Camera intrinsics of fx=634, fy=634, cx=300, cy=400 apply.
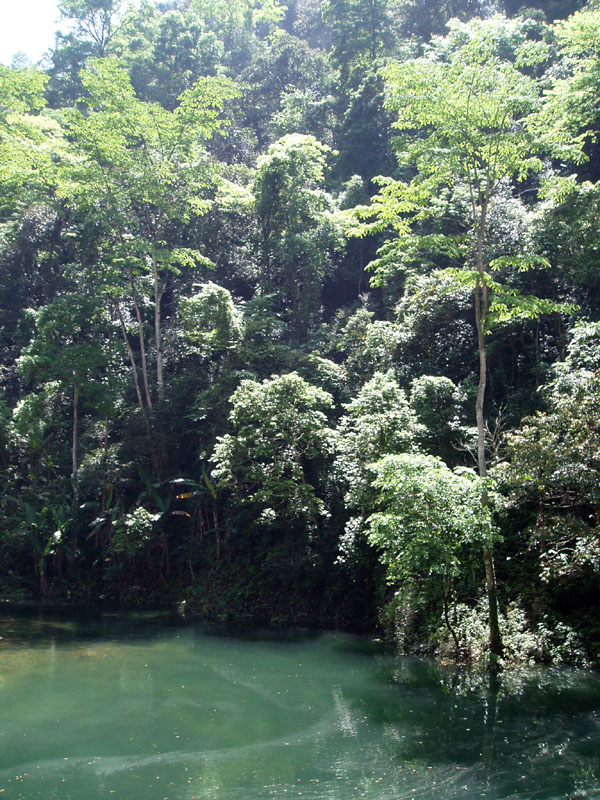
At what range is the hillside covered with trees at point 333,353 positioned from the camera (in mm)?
10180

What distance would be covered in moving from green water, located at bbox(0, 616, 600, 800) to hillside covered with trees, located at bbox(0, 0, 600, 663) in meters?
1.68

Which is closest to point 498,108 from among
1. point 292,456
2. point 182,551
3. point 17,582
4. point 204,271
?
point 292,456

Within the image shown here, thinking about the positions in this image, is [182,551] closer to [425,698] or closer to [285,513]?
[285,513]

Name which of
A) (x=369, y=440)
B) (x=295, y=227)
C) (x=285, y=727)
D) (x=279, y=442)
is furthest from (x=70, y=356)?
(x=285, y=727)

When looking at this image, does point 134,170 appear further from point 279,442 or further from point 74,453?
point 279,442

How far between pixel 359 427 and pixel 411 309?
5160mm

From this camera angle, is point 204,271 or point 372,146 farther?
point 372,146

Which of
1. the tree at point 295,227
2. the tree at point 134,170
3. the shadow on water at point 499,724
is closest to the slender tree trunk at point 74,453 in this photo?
the tree at point 134,170

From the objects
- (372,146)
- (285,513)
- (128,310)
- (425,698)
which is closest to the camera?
(425,698)

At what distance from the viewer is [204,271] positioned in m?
23.2

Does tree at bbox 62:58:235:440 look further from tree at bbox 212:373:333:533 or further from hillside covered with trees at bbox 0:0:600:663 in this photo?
tree at bbox 212:373:333:533

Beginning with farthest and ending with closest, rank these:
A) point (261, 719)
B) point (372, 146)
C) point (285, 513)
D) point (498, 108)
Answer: point (372, 146)
point (285, 513)
point (498, 108)
point (261, 719)

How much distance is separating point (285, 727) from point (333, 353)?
44.1 feet

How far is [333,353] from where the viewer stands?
20.0 metres
